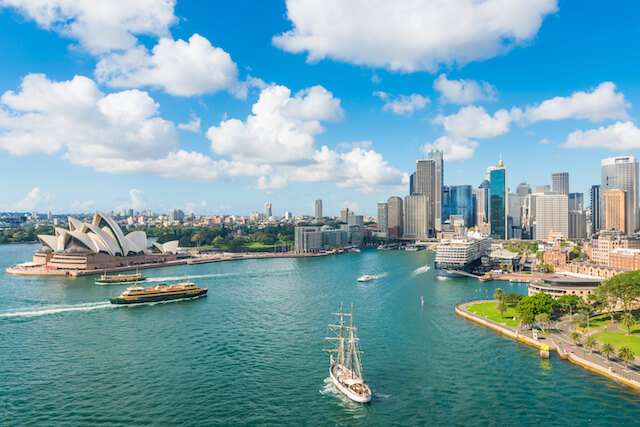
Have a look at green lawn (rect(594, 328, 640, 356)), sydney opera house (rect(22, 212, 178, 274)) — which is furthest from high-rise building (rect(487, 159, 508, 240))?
green lawn (rect(594, 328, 640, 356))

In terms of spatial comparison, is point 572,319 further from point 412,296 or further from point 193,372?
point 193,372

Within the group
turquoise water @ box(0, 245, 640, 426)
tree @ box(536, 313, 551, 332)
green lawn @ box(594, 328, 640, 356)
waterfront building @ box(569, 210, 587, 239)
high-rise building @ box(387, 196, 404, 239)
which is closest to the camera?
turquoise water @ box(0, 245, 640, 426)

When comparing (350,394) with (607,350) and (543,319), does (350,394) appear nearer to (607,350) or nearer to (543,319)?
(607,350)

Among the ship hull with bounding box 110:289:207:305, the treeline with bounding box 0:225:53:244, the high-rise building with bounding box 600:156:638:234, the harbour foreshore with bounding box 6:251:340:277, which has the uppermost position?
the high-rise building with bounding box 600:156:638:234

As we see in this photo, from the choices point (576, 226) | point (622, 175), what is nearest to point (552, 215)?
point (576, 226)

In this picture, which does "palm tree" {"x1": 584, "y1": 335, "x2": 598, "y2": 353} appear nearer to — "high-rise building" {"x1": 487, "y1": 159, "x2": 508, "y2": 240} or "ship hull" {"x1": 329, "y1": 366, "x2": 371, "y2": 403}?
"ship hull" {"x1": 329, "y1": 366, "x2": 371, "y2": 403}

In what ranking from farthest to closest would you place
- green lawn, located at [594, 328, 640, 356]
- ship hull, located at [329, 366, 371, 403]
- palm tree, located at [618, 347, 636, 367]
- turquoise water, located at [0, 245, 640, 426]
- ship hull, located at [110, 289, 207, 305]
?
ship hull, located at [110, 289, 207, 305], green lawn, located at [594, 328, 640, 356], palm tree, located at [618, 347, 636, 367], ship hull, located at [329, 366, 371, 403], turquoise water, located at [0, 245, 640, 426]

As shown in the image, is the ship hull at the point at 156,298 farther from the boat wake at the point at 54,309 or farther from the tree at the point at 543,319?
the tree at the point at 543,319
